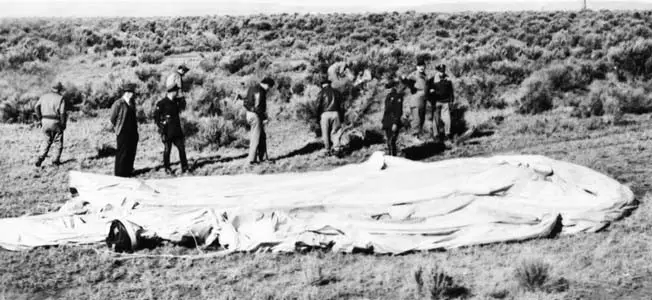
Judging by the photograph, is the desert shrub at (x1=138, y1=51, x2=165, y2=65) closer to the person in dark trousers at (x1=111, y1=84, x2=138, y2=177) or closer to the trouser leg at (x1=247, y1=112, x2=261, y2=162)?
the trouser leg at (x1=247, y1=112, x2=261, y2=162)

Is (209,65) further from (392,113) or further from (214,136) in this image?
(392,113)

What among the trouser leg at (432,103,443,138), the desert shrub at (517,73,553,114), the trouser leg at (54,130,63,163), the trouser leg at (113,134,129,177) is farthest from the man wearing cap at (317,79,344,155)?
the desert shrub at (517,73,553,114)

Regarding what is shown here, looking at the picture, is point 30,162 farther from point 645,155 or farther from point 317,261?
point 645,155

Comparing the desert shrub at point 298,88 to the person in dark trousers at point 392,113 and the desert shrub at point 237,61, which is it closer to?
the desert shrub at point 237,61

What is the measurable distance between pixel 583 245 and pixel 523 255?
33.6 inches

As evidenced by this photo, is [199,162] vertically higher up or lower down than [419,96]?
lower down

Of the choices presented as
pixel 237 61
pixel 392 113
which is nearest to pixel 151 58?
pixel 237 61

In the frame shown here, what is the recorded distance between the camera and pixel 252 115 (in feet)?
45.6

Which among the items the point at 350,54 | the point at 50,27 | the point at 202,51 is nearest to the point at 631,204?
the point at 350,54

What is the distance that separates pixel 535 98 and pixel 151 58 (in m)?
19.6

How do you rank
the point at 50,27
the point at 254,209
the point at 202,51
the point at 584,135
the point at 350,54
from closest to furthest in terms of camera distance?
the point at 254,209, the point at 584,135, the point at 350,54, the point at 202,51, the point at 50,27

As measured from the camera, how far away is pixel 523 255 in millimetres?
8344

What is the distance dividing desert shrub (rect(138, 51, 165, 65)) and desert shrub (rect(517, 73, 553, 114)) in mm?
17727

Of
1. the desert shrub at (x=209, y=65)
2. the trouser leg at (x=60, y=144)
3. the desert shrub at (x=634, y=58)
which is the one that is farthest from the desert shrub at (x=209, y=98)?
the desert shrub at (x=634, y=58)
